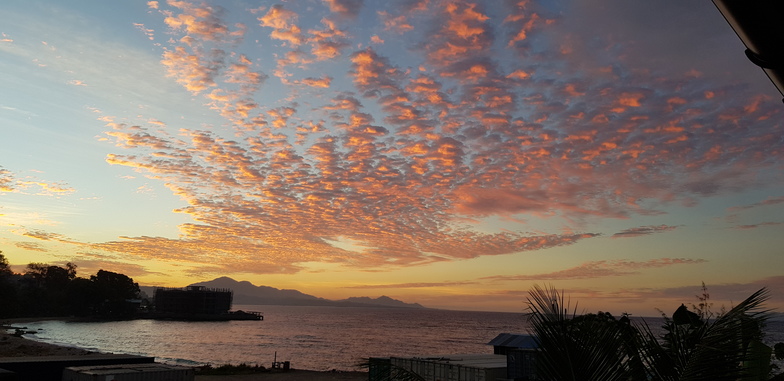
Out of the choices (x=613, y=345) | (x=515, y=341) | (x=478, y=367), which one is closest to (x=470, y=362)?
(x=478, y=367)

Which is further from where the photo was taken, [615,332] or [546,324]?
[615,332]

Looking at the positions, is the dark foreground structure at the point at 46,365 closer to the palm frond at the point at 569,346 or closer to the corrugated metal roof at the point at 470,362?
the corrugated metal roof at the point at 470,362

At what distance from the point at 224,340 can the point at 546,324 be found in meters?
169

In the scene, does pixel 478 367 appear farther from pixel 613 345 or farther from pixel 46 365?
pixel 46 365

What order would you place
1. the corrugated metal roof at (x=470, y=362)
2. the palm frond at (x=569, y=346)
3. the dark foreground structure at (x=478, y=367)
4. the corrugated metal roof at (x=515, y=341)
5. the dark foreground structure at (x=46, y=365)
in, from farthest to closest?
the corrugated metal roof at (x=515, y=341)
the dark foreground structure at (x=46, y=365)
the corrugated metal roof at (x=470, y=362)
the dark foreground structure at (x=478, y=367)
the palm frond at (x=569, y=346)

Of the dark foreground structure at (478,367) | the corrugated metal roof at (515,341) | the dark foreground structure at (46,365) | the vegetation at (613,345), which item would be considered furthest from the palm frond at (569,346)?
the dark foreground structure at (46,365)

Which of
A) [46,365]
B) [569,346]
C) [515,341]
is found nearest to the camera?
[569,346]

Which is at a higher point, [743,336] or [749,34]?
[749,34]

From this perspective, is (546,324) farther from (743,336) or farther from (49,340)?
(49,340)

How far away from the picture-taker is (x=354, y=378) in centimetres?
7375

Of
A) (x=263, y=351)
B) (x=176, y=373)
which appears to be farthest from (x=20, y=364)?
(x=263, y=351)

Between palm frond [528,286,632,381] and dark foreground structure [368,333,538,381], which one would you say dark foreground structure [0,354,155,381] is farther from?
palm frond [528,286,632,381]

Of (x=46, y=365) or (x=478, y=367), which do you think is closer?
(x=478, y=367)

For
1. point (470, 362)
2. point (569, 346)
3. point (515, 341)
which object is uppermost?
point (569, 346)
